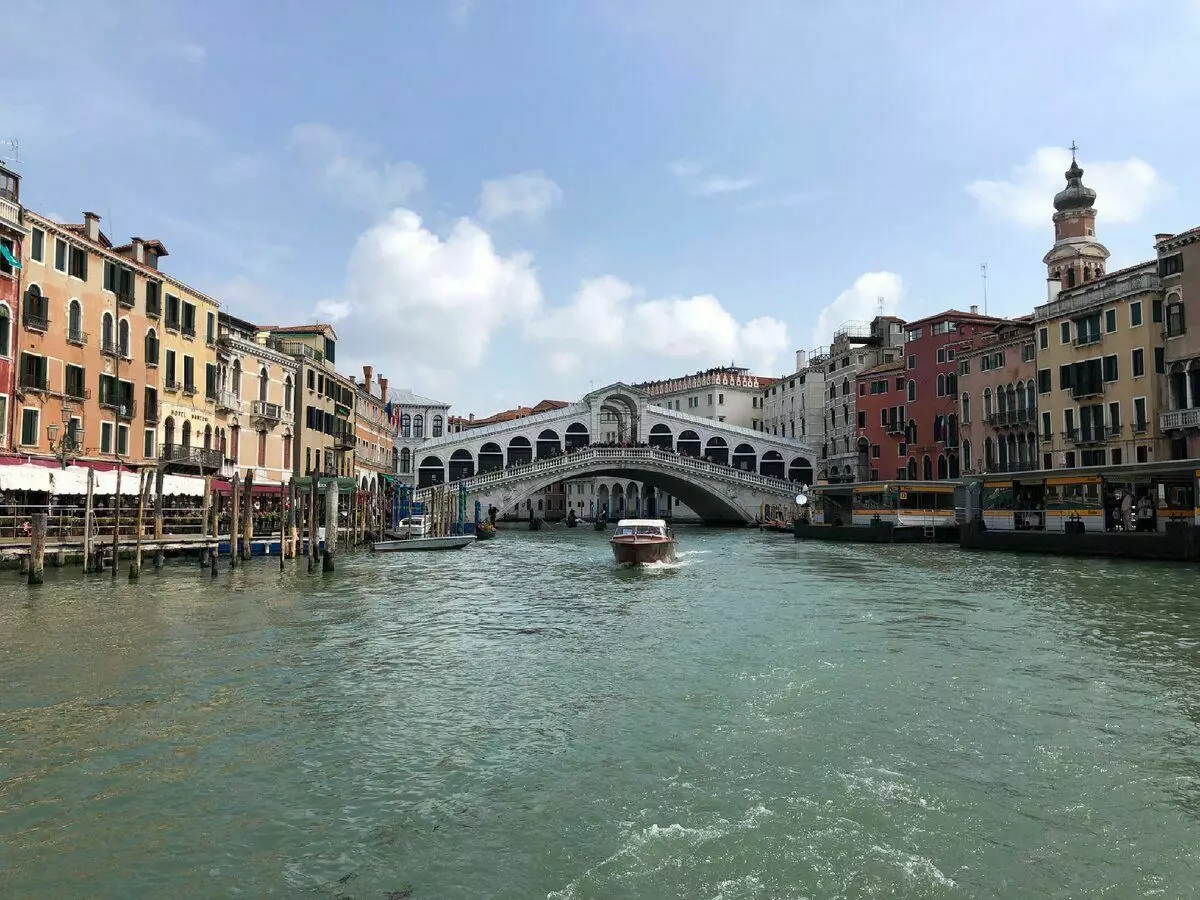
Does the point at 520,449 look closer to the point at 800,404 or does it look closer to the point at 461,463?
the point at 461,463

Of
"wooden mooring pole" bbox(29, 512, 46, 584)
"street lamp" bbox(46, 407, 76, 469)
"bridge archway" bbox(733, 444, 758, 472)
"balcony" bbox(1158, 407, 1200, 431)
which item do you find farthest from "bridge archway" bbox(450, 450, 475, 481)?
"wooden mooring pole" bbox(29, 512, 46, 584)

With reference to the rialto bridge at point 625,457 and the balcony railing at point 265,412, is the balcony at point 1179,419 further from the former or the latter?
the balcony railing at point 265,412

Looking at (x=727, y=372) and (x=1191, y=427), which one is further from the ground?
(x=727, y=372)

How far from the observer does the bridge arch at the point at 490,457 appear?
57969mm

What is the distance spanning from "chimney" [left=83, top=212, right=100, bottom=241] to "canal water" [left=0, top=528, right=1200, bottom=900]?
50.1 ft

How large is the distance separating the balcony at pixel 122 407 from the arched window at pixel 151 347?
1.52m

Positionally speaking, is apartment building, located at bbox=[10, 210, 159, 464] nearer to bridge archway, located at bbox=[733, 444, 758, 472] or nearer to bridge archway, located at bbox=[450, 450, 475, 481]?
bridge archway, located at bbox=[450, 450, 475, 481]

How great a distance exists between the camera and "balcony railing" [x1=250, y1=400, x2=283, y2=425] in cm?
3350

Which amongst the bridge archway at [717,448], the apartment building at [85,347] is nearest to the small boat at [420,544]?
the apartment building at [85,347]

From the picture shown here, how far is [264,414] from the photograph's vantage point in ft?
111

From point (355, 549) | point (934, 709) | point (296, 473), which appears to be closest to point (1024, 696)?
point (934, 709)

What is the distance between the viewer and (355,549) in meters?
33.5

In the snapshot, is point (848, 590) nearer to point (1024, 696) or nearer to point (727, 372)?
point (1024, 696)

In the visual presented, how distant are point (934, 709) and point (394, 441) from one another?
5419 centimetres
